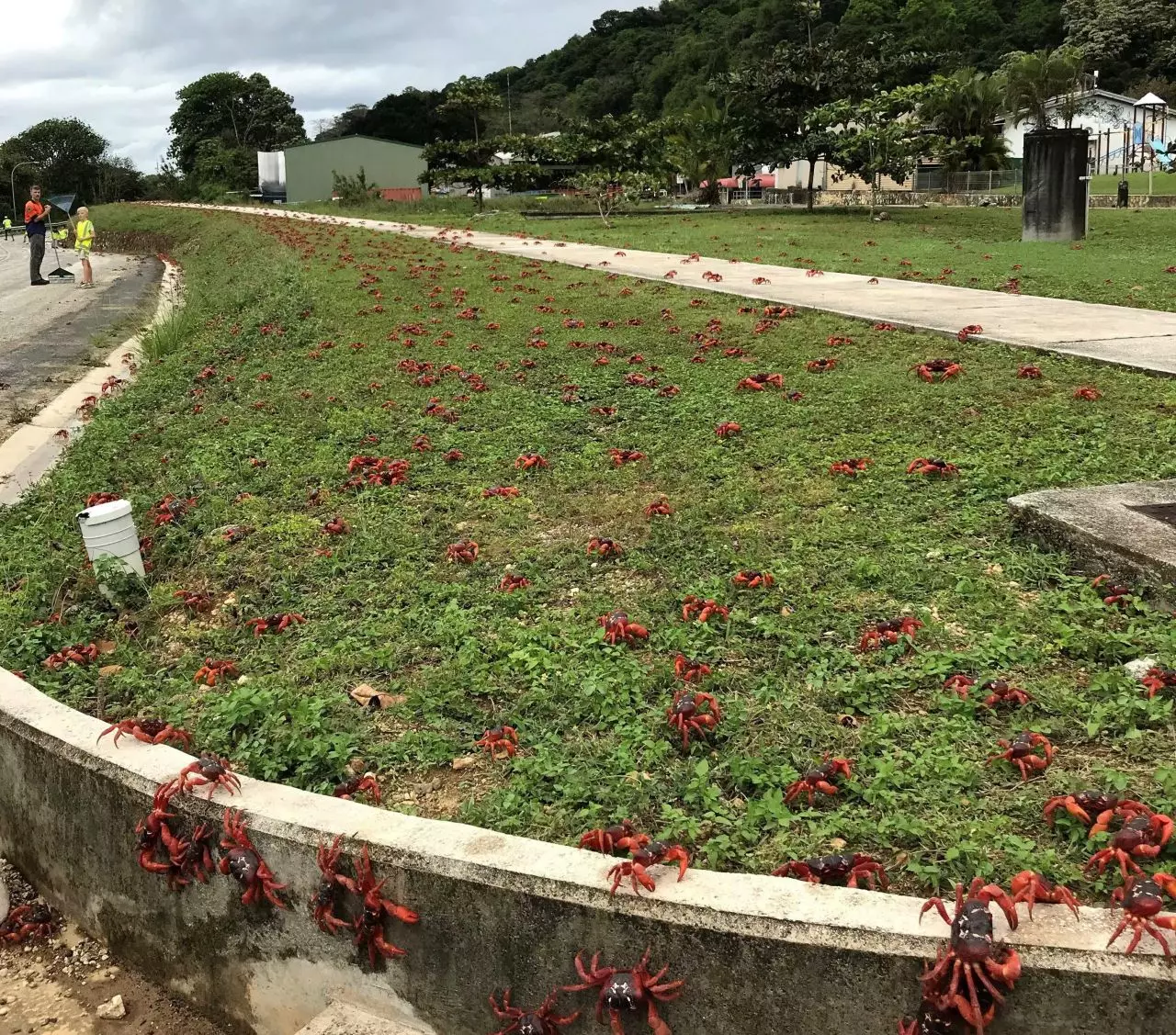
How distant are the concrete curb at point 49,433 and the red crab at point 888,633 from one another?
5.53m

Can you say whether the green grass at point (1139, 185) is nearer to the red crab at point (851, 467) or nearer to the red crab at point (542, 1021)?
the red crab at point (851, 467)

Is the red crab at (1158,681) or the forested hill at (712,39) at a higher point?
the forested hill at (712,39)

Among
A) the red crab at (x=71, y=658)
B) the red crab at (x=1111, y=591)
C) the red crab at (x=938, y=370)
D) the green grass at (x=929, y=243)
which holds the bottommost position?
the red crab at (x=71, y=658)

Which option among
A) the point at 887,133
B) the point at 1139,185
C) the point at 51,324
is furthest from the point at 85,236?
the point at 1139,185

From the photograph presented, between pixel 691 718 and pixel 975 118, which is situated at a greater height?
pixel 975 118

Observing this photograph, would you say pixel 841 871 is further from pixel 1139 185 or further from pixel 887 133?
pixel 1139 185

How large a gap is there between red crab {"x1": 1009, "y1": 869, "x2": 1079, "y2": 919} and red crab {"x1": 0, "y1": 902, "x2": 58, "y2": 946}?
2804 mm

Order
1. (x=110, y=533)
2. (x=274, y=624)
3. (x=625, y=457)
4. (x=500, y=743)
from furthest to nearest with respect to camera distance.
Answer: (x=625, y=457)
(x=110, y=533)
(x=274, y=624)
(x=500, y=743)

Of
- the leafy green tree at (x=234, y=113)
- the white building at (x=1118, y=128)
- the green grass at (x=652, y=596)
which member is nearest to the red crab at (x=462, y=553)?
the green grass at (x=652, y=596)

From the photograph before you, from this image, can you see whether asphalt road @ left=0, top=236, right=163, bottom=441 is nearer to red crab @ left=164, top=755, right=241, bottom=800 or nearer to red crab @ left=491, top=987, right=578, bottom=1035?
red crab @ left=164, top=755, right=241, bottom=800

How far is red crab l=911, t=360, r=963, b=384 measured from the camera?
253 inches

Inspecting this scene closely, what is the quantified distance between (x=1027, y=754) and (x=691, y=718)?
89 cm

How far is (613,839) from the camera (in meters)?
2.46

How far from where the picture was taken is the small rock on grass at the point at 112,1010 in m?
2.89
